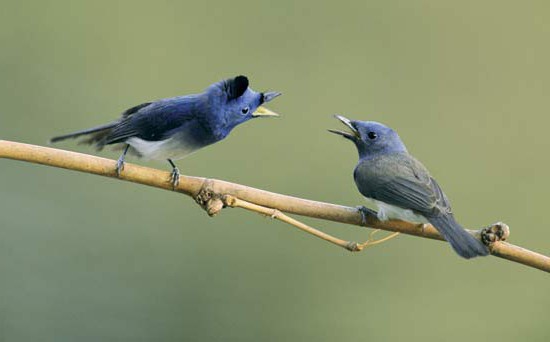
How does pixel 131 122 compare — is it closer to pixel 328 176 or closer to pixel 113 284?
pixel 113 284

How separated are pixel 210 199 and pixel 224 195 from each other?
0.04 m

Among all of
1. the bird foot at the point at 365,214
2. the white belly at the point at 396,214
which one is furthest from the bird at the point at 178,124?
the white belly at the point at 396,214

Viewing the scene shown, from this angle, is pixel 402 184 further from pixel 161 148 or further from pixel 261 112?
pixel 161 148

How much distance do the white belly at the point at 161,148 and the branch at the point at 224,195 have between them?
0.31 metres

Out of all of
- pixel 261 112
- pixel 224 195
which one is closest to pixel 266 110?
pixel 261 112

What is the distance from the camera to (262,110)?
2.39 metres

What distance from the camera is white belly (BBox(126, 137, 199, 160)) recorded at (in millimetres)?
2596

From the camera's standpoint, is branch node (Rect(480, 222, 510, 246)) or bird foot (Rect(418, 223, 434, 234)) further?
bird foot (Rect(418, 223, 434, 234))

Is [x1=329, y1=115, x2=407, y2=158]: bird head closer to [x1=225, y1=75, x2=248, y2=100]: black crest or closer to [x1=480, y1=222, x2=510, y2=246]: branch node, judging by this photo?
Answer: [x1=225, y1=75, x2=248, y2=100]: black crest

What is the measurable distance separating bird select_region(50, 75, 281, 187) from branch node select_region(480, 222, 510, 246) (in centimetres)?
75

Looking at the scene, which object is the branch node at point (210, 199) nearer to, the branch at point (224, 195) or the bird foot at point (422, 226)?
the branch at point (224, 195)

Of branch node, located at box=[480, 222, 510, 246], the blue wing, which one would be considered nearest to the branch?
branch node, located at box=[480, 222, 510, 246]

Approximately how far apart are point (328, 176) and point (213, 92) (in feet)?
5.71

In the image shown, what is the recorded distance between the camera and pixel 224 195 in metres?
2.23
